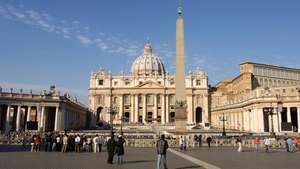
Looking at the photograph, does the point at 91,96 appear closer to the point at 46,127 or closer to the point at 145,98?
the point at 145,98

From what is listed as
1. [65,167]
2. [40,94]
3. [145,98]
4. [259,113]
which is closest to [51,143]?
[65,167]

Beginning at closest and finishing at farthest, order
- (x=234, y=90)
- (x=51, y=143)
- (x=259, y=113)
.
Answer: (x=51, y=143)
(x=259, y=113)
(x=234, y=90)

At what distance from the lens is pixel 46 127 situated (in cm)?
6512

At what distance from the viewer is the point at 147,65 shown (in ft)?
380

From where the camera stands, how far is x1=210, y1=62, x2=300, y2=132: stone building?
6213 centimetres

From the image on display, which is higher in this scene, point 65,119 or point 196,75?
point 196,75

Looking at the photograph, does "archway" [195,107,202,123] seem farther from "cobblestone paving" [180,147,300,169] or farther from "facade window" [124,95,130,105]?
"cobblestone paving" [180,147,300,169]

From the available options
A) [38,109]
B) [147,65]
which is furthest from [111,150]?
→ [147,65]

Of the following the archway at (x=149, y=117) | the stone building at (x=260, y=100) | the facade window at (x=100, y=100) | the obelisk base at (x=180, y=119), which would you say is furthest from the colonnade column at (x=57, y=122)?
the stone building at (x=260, y=100)

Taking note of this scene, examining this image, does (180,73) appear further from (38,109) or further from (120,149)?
(38,109)

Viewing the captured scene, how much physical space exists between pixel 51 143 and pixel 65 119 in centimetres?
4370

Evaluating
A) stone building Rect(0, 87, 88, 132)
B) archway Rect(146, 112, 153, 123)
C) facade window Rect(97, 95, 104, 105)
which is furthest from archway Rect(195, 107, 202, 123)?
stone building Rect(0, 87, 88, 132)

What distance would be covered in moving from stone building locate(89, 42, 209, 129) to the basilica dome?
15879mm

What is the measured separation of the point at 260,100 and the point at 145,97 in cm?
3942
